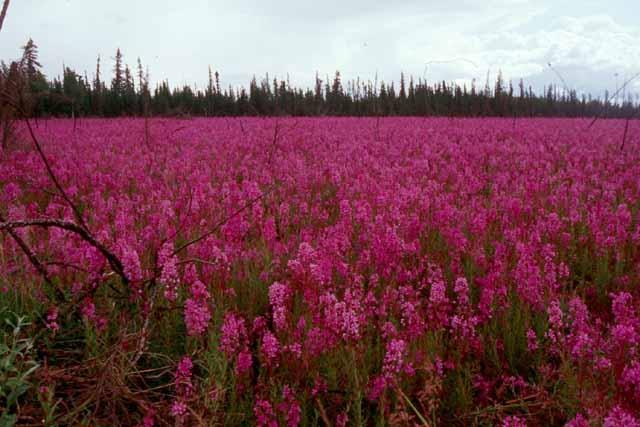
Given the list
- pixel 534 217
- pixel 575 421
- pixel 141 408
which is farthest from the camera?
pixel 534 217

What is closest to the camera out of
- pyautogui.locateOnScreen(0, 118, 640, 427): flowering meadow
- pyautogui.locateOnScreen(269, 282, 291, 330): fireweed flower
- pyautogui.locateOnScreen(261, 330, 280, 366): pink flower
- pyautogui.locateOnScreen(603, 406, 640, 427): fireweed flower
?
pyautogui.locateOnScreen(603, 406, 640, 427): fireweed flower

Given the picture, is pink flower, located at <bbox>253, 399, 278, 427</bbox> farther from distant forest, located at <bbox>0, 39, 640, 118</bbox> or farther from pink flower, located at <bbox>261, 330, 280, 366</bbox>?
distant forest, located at <bbox>0, 39, 640, 118</bbox>

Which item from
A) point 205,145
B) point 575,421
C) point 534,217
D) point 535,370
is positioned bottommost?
point 535,370

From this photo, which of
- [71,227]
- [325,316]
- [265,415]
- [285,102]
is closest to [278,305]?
[325,316]

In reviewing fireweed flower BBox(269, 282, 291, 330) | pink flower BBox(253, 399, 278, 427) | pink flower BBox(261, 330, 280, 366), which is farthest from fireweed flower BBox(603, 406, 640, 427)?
fireweed flower BBox(269, 282, 291, 330)

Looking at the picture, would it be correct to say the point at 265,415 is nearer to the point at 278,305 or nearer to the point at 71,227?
the point at 278,305

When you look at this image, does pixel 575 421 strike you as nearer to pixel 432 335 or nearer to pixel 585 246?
pixel 432 335

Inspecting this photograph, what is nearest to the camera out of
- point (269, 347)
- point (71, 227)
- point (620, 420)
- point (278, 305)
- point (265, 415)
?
point (620, 420)

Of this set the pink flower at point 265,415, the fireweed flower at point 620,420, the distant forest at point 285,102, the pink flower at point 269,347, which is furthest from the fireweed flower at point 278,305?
the distant forest at point 285,102

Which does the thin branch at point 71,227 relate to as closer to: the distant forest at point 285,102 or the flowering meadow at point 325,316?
the flowering meadow at point 325,316

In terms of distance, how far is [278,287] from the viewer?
2.63 meters

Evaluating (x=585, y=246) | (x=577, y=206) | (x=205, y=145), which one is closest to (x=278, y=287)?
(x=585, y=246)

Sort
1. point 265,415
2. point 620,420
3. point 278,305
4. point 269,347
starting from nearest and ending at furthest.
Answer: point 620,420, point 265,415, point 269,347, point 278,305

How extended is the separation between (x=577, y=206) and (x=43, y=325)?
5403 millimetres
